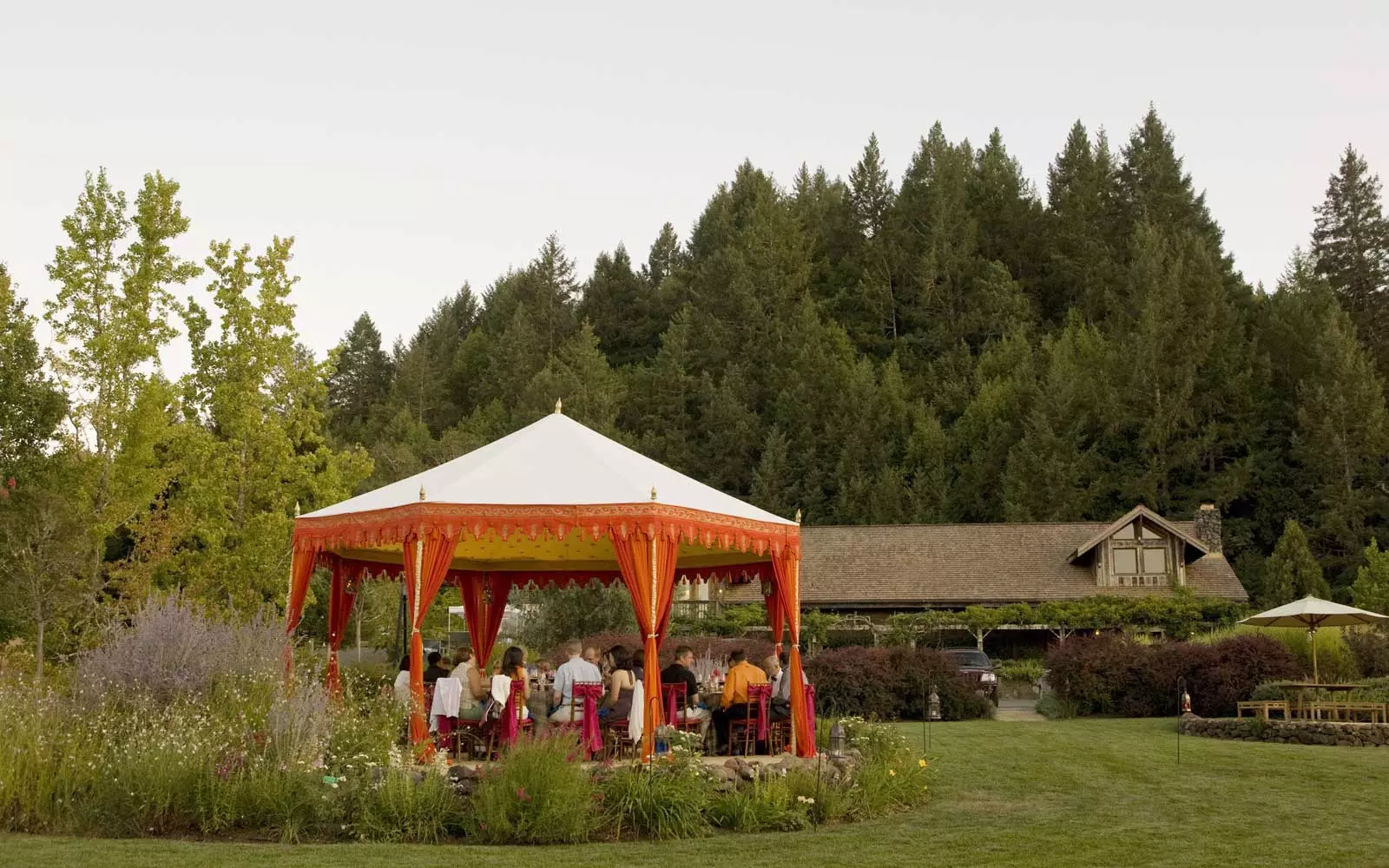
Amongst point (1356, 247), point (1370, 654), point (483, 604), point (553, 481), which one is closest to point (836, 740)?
point (553, 481)

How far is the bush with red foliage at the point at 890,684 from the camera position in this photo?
23250 millimetres

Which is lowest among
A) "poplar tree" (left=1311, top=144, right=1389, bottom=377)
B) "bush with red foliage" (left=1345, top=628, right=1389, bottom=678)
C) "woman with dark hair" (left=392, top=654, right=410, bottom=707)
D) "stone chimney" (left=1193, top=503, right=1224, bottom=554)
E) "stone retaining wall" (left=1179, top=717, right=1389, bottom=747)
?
"stone retaining wall" (left=1179, top=717, right=1389, bottom=747)

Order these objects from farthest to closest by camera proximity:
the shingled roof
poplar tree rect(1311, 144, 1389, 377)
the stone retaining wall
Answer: poplar tree rect(1311, 144, 1389, 377), the shingled roof, the stone retaining wall

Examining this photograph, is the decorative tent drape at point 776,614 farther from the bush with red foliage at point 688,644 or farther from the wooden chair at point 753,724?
the bush with red foliage at point 688,644

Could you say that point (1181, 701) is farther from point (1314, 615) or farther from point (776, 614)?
point (776, 614)

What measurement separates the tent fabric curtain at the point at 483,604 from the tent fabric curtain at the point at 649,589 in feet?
20.0

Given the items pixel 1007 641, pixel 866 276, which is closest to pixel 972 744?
pixel 1007 641

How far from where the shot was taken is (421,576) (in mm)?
11883

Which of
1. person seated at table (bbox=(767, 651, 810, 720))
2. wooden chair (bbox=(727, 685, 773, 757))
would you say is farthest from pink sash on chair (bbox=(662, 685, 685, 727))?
person seated at table (bbox=(767, 651, 810, 720))

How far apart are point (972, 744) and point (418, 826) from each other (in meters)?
9.96

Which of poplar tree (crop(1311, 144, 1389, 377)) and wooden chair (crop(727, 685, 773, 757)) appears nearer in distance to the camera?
wooden chair (crop(727, 685, 773, 757))

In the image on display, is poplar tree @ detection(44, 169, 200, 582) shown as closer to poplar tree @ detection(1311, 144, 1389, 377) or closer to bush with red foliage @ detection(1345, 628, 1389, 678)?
bush with red foliage @ detection(1345, 628, 1389, 678)

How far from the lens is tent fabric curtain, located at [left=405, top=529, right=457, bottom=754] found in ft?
37.9

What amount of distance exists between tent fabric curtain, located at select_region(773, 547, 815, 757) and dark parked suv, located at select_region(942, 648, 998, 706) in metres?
11.8
